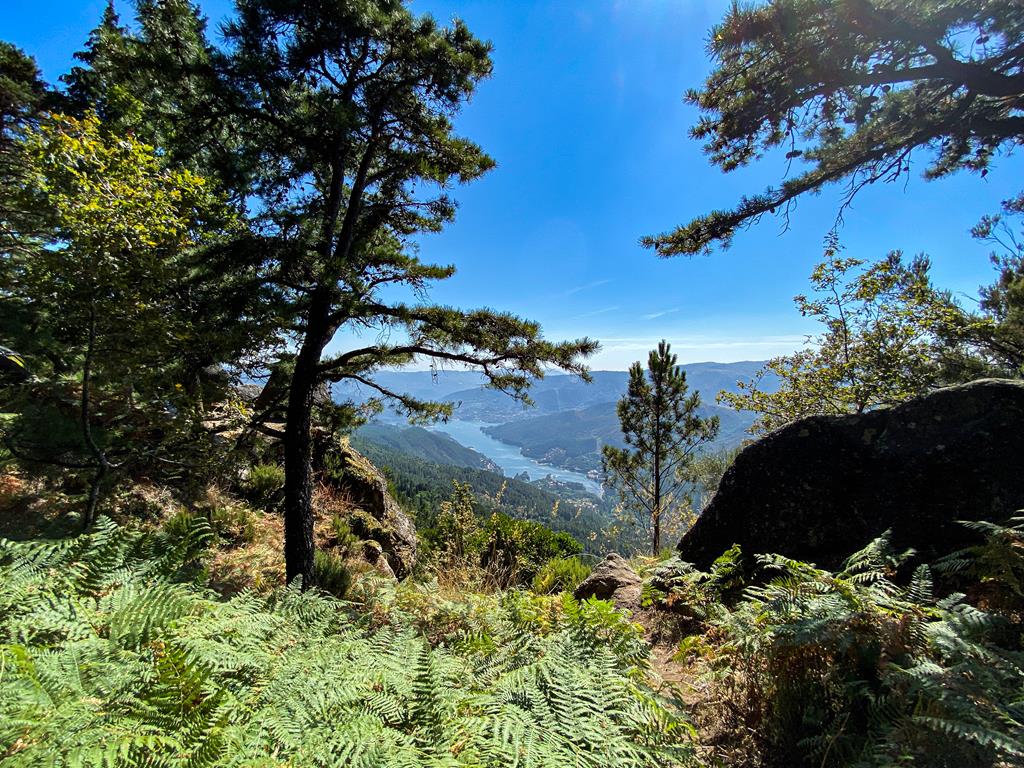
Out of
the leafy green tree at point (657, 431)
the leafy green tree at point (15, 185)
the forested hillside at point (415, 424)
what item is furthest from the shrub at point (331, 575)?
the leafy green tree at point (657, 431)

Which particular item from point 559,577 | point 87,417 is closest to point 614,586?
point 559,577

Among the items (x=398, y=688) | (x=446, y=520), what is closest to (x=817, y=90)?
(x=398, y=688)

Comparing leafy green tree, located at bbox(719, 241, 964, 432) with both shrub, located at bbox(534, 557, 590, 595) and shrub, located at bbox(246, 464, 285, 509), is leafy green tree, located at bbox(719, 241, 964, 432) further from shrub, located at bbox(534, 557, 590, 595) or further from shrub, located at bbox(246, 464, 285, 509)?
shrub, located at bbox(246, 464, 285, 509)

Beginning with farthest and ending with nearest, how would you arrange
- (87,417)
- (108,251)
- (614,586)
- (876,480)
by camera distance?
(614,586)
(876,480)
(87,417)
(108,251)

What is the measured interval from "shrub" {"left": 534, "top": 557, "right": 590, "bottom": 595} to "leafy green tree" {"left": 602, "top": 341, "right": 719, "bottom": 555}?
4.12 m

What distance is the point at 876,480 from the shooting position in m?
3.56

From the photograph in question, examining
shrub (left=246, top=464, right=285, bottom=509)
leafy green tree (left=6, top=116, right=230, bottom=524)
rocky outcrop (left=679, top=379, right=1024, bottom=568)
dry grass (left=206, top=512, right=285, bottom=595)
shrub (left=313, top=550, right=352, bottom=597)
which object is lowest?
shrub (left=313, top=550, right=352, bottom=597)

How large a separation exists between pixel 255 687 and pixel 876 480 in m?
4.83

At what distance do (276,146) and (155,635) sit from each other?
5.26m

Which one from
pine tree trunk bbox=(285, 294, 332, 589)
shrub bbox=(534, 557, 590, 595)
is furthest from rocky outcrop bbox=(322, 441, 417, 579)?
shrub bbox=(534, 557, 590, 595)

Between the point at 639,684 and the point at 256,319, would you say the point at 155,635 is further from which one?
the point at 256,319

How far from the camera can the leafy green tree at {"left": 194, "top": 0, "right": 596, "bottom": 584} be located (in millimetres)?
4207

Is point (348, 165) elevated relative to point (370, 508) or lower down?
elevated

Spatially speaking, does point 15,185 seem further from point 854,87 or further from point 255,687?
point 854,87
